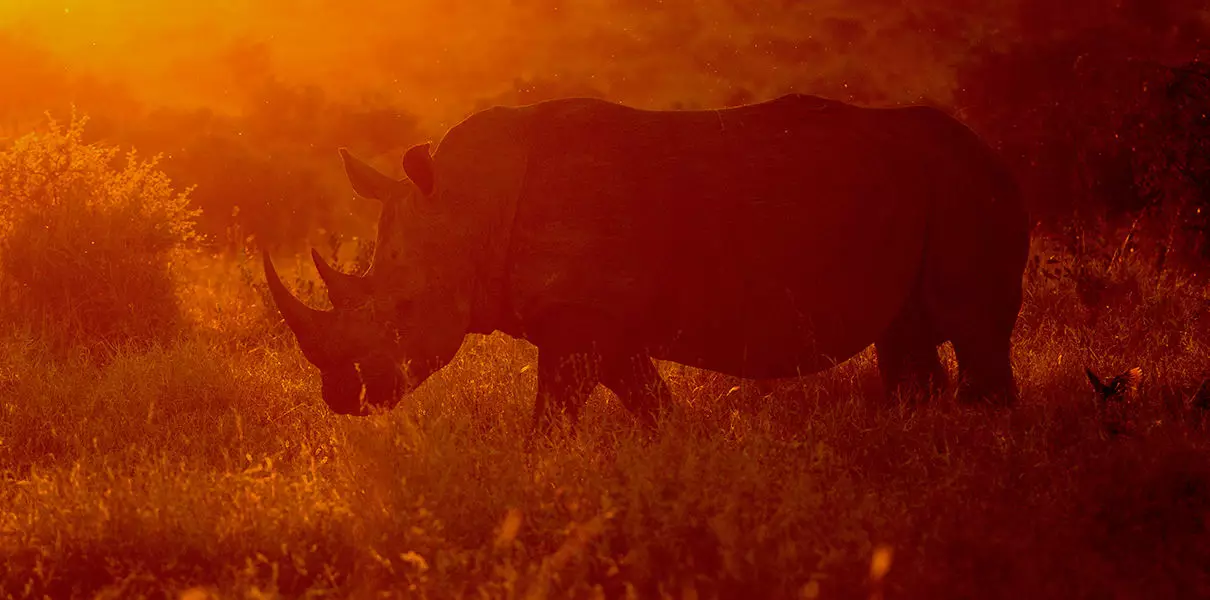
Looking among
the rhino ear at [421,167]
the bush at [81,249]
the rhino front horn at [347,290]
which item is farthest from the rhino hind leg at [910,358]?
the bush at [81,249]

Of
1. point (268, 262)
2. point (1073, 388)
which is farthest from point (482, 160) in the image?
point (1073, 388)

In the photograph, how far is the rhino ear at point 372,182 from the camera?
6082 millimetres

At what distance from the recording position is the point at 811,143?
20.6 ft

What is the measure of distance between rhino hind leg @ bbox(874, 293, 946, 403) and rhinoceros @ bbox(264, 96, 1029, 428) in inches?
14.2

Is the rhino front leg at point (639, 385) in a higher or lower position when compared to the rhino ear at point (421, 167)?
lower

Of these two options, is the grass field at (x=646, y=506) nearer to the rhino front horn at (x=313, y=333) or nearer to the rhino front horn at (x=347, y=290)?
the rhino front horn at (x=313, y=333)

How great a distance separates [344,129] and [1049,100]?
13192 millimetres

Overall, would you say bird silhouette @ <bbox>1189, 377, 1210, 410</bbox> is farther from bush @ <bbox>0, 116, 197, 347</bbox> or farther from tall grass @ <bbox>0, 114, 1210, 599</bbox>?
bush @ <bbox>0, 116, 197, 347</bbox>

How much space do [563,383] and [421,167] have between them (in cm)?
117

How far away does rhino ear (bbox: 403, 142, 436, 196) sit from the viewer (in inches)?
229

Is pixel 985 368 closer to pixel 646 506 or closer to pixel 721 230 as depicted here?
pixel 721 230

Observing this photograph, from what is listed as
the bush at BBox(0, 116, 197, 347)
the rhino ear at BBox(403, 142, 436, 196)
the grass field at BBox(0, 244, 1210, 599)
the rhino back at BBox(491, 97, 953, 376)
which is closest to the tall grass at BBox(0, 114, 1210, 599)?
the grass field at BBox(0, 244, 1210, 599)

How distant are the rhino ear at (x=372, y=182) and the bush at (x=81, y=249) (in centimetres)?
351

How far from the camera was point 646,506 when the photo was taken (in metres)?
4.53
